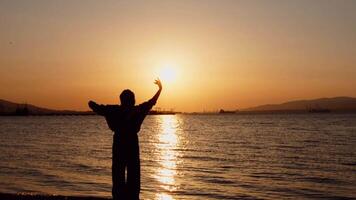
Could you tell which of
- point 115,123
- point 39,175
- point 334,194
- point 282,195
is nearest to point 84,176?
point 39,175

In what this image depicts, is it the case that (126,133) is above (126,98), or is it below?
below

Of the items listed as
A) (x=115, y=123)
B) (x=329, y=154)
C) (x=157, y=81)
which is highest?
(x=157, y=81)

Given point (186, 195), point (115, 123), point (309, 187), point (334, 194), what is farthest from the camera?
point (309, 187)

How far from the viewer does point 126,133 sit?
329 inches

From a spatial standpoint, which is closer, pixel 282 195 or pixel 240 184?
pixel 282 195

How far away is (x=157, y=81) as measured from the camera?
8.62 metres

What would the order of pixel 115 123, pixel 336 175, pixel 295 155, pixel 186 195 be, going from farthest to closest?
pixel 295 155
pixel 336 175
pixel 186 195
pixel 115 123

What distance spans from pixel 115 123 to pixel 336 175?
2706 cm

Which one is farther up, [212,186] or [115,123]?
[115,123]

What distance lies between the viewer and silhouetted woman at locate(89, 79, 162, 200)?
8.34 metres

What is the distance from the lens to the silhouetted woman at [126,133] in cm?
834

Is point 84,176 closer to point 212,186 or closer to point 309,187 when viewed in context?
point 212,186

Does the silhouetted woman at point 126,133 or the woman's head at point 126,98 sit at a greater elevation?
the woman's head at point 126,98

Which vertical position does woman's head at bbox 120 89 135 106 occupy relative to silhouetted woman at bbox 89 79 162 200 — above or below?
above
